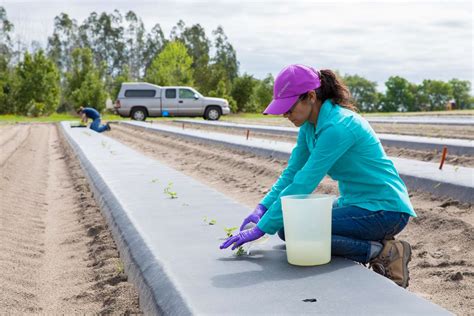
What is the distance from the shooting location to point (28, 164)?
1170 centimetres

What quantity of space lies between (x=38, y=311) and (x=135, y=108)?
84.2ft

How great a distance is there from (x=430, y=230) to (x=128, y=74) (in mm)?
50070

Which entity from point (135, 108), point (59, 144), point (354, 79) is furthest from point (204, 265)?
point (354, 79)

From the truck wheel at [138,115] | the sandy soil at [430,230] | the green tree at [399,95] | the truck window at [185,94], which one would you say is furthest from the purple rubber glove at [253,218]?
the green tree at [399,95]

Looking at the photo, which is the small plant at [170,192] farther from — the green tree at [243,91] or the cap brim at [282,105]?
the green tree at [243,91]

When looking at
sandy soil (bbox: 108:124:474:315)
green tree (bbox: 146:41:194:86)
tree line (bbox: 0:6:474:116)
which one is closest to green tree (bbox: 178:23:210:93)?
tree line (bbox: 0:6:474:116)

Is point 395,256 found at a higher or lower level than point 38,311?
higher

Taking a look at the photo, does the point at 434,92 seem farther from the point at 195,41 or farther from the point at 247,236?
the point at 247,236

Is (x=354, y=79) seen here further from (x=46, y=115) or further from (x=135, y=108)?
(x=135, y=108)

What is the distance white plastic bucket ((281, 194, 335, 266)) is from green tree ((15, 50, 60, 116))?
40357mm

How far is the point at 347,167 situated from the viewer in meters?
3.57

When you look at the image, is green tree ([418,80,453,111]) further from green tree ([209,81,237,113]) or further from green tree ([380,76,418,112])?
green tree ([209,81,237,113])

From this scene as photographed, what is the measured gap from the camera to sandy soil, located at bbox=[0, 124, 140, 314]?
12.8ft

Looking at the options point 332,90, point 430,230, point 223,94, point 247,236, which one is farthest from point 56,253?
point 223,94
